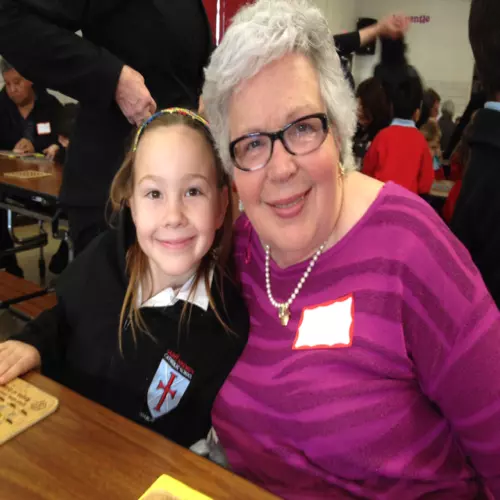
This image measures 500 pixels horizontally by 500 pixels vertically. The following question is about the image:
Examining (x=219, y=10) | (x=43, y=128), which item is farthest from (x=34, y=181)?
(x=219, y=10)

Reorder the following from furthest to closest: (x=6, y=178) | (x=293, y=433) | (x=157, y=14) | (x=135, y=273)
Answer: (x=6, y=178) < (x=157, y=14) < (x=135, y=273) < (x=293, y=433)

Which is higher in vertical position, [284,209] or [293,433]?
[284,209]

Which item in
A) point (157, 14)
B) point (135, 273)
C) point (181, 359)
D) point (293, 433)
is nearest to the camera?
point (293, 433)

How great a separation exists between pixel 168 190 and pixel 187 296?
251 millimetres

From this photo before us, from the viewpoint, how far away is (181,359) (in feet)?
4.00

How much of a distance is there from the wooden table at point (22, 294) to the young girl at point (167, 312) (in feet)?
4.67

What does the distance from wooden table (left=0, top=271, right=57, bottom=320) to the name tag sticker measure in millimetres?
1895

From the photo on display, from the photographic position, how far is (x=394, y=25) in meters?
2.12

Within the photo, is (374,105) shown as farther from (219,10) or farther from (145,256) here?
(145,256)

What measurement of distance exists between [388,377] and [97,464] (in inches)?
20.7

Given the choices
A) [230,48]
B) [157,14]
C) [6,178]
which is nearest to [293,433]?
[230,48]

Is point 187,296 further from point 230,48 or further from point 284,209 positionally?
point 230,48

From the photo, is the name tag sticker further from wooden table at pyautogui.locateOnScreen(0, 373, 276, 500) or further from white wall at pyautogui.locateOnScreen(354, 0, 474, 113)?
white wall at pyautogui.locateOnScreen(354, 0, 474, 113)

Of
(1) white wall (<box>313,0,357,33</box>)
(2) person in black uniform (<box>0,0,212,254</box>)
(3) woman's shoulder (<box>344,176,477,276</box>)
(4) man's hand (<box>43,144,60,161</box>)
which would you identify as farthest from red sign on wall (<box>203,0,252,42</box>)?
(1) white wall (<box>313,0,357,33</box>)
